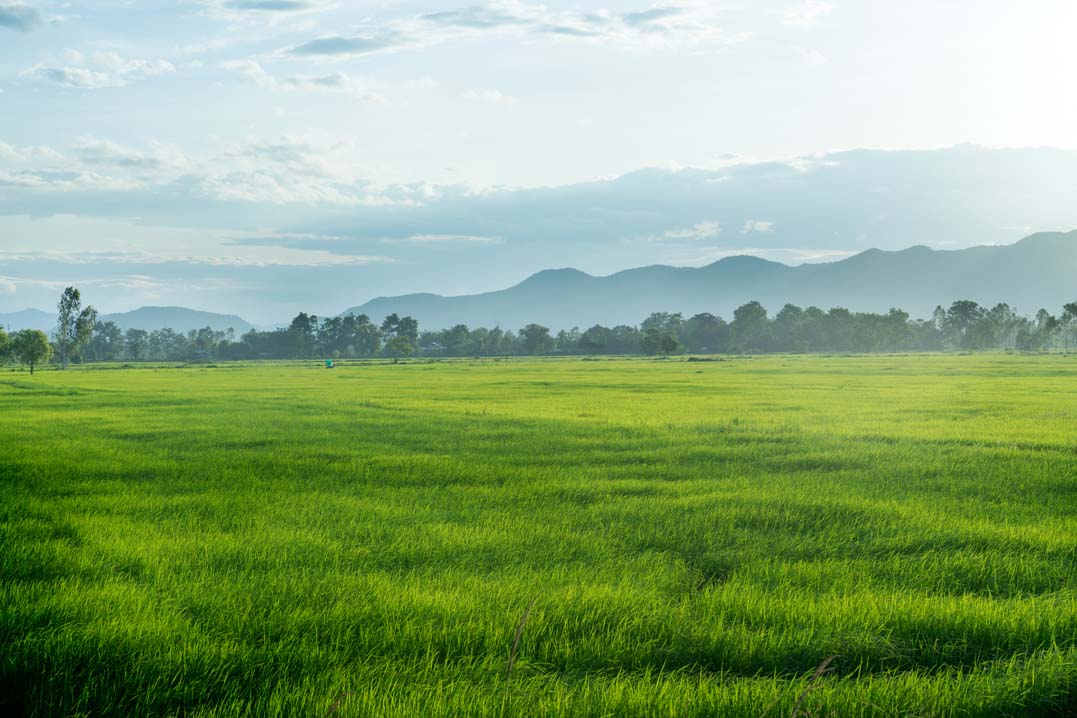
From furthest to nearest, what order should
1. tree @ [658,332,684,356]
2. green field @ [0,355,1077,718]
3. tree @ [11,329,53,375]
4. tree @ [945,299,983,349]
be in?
1. tree @ [945,299,983,349]
2. tree @ [658,332,684,356]
3. tree @ [11,329,53,375]
4. green field @ [0,355,1077,718]

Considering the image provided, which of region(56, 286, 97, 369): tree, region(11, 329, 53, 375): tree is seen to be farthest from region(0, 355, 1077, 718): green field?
region(56, 286, 97, 369): tree

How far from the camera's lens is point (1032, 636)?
593cm

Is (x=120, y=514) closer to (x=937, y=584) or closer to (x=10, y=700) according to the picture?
(x=10, y=700)

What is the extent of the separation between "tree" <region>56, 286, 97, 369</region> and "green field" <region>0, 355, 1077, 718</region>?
115665 mm

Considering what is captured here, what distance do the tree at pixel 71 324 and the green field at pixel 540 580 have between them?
379ft

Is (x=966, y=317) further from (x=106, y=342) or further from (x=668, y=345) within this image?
(x=106, y=342)

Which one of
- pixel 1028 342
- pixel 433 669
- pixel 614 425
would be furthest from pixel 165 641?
pixel 1028 342

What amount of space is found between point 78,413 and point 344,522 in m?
22.6

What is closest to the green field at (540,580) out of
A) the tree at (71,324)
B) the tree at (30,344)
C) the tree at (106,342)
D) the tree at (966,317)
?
the tree at (30,344)

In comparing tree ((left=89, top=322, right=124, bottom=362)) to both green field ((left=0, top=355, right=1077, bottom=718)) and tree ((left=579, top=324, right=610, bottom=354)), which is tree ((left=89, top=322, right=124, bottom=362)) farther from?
green field ((left=0, top=355, right=1077, bottom=718))

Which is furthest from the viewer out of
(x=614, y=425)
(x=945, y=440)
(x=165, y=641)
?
(x=614, y=425)

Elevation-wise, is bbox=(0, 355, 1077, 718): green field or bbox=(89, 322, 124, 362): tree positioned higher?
bbox=(89, 322, 124, 362): tree

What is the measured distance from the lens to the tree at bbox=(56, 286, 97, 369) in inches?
4547

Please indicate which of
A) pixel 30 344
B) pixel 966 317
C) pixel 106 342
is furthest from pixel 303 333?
pixel 966 317
